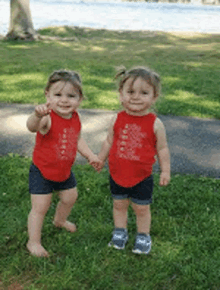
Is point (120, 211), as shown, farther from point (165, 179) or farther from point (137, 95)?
point (137, 95)

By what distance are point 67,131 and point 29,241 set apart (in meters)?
0.87

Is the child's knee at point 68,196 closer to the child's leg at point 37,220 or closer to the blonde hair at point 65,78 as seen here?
the child's leg at point 37,220

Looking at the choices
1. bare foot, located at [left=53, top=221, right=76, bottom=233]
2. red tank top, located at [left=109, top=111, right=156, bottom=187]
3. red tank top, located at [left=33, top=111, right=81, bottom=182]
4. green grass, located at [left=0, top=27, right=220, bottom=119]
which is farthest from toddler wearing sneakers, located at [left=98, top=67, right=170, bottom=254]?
green grass, located at [left=0, top=27, right=220, bottom=119]

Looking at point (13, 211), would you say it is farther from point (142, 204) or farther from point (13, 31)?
point (13, 31)

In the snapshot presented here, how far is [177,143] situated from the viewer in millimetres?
4680

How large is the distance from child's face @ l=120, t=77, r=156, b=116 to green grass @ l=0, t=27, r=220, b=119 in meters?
3.45

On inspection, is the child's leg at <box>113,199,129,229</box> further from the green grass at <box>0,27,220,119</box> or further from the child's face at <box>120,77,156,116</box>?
the green grass at <box>0,27,220,119</box>

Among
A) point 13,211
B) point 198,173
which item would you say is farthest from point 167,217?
point 13,211

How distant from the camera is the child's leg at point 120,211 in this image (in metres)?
2.67

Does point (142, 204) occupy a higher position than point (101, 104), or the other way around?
point (142, 204)

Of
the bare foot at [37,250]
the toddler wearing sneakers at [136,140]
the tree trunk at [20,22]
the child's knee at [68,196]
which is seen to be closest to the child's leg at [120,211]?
the toddler wearing sneakers at [136,140]

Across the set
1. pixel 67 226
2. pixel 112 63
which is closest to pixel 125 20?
pixel 112 63

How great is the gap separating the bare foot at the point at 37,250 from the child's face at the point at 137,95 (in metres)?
1.17

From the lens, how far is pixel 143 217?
2701 millimetres
